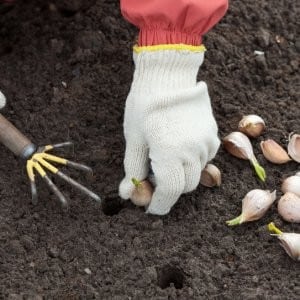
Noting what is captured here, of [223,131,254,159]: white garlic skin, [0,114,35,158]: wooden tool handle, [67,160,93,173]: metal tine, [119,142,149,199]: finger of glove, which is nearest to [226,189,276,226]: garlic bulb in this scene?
[223,131,254,159]: white garlic skin

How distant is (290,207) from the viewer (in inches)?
60.4

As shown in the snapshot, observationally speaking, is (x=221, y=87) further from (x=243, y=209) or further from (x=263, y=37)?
(x=243, y=209)

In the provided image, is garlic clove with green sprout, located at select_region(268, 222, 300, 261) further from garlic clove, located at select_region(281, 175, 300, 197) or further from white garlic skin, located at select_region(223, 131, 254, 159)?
white garlic skin, located at select_region(223, 131, 254, 159)

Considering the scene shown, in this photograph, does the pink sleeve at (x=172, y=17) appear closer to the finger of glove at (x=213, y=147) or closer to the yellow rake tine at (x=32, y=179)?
the finger of glove at (x=213, y=147)

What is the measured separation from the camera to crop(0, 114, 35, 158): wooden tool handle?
4.88 ft

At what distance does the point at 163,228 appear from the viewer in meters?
1.54

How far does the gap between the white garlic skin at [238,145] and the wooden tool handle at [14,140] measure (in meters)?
0.49

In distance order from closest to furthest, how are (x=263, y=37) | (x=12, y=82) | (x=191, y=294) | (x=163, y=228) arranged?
(x=191, y=294) → (x=163, y=228) → (x=12, y=82) → (x=263, y=37)

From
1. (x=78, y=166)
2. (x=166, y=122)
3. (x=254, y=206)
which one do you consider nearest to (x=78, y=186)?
(x=78, y=166)

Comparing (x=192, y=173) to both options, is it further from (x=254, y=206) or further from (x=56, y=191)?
(x=56, y=191)

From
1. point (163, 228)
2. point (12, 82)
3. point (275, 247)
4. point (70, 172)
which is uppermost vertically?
point (12, 82)

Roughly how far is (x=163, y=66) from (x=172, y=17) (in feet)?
0.37

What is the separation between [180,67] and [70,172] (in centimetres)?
37

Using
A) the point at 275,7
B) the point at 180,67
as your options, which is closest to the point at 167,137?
the point at 180,67
